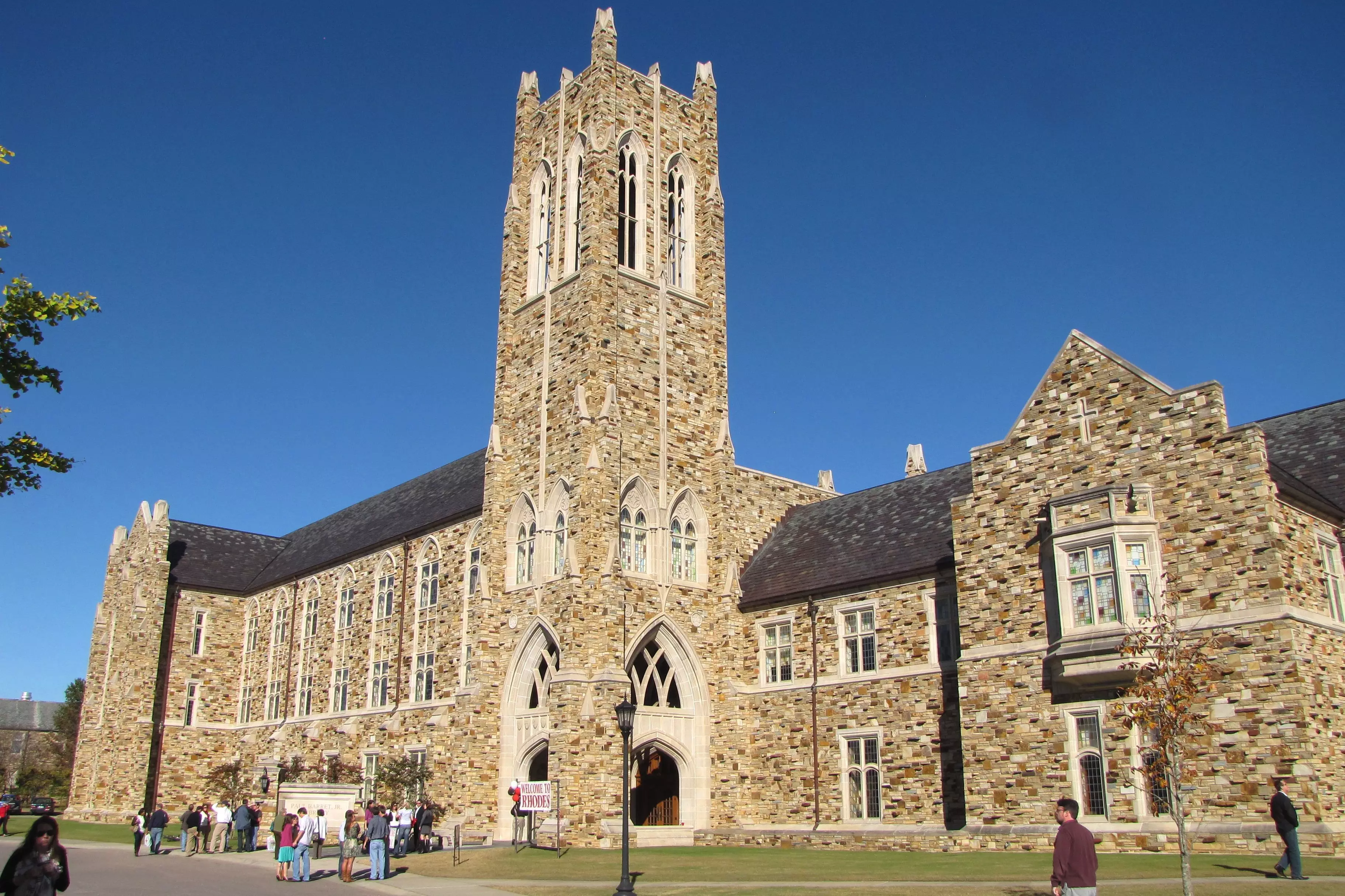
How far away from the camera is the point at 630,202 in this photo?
3834 cm

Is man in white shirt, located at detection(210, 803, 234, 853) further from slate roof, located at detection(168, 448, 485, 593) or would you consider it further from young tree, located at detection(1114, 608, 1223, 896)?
young tree, located at detection(1114, 608, 1223, 896)

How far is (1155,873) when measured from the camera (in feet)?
61.4

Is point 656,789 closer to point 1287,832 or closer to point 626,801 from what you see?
point 626,801

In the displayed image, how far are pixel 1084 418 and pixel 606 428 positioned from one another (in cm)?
1397

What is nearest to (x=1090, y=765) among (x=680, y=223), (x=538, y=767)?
(x=538, y=767)

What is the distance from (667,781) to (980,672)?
11910 millimetres

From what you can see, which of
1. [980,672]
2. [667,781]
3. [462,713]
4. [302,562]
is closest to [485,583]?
[462,713]

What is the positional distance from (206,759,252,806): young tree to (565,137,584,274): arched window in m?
21.0

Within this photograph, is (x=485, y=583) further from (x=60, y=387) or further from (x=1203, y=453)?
(x=1203, y=453)

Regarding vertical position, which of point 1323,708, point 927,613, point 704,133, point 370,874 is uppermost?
point 704,133

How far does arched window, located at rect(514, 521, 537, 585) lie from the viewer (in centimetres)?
3500

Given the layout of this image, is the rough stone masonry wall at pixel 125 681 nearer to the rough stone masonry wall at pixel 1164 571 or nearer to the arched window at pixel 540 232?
the arched window at pixel 540 232

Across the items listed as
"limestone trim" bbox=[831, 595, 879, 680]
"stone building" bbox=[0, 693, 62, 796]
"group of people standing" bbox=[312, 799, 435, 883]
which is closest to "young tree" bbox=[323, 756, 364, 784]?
"group of people standing" bbox=[312, 799, 435, 883]

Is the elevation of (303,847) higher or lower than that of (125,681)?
lower
